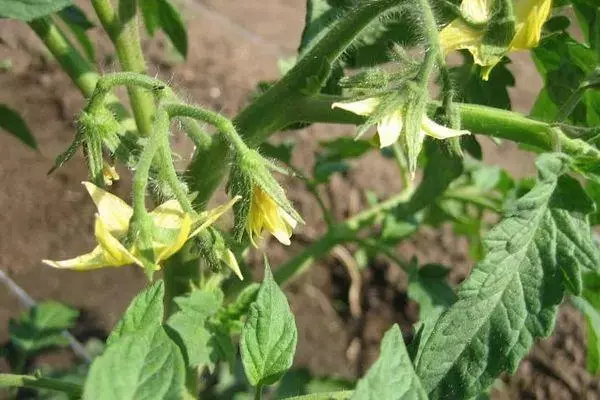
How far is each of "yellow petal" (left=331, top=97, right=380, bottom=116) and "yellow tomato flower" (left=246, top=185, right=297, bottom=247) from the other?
0.41ft

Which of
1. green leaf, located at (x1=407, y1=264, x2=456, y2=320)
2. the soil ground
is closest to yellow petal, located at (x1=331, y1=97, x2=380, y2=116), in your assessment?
green leaf, located at (x1=407, y1=264, x2=456, y2=320)

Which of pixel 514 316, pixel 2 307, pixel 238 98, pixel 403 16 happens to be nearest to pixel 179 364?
pixel 514 316

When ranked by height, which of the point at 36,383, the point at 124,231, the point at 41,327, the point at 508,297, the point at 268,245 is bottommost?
the point at 268,245

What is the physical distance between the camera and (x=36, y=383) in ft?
2.79

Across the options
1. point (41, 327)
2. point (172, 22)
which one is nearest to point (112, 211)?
point (172, 22)

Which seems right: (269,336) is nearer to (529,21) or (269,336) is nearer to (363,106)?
(363,106)

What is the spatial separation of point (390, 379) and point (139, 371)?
7.2 inches

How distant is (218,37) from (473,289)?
2524 mm

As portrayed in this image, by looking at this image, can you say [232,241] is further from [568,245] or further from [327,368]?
[327,368]

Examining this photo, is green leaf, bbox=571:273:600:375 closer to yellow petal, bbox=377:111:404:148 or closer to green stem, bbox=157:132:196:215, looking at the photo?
yellow petal, bbox=377:111:404:148

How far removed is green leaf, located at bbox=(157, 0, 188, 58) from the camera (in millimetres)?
1155

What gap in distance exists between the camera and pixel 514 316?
777 millimetres

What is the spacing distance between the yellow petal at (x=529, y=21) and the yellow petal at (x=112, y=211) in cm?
42

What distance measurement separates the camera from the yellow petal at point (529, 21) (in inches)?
30.6
